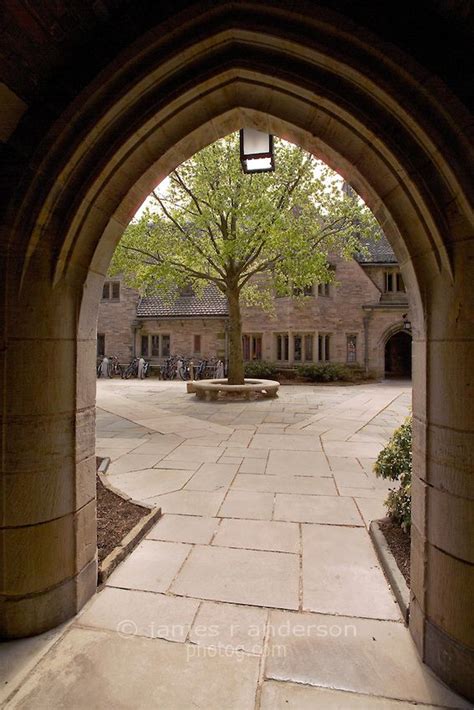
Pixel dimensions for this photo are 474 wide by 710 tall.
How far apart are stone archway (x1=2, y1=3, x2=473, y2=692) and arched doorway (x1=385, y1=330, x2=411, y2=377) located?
851 inches

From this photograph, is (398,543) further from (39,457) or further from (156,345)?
(156,345)

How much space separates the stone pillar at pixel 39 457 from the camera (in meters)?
1.93

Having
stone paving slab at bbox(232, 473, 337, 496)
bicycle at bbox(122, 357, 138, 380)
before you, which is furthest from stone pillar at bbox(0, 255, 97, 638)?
bicycle at bbox(122, 357, 138, 380)

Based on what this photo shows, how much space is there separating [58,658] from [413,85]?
3238 millimetres

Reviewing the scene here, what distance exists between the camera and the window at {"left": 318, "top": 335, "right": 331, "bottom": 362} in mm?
18600

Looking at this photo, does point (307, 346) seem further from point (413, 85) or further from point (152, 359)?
point (413, 85)

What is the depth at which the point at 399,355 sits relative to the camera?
22453 millimetres

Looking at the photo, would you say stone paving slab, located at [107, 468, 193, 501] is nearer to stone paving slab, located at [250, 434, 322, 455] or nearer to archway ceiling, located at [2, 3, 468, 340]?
stone paving slab, located at [250, 434, 322, 455]

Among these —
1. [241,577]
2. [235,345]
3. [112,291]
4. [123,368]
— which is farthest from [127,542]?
[112,291]

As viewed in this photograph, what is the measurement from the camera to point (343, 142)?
1.95 metres

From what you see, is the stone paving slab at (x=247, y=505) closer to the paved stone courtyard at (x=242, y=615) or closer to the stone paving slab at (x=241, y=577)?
Result: the paved stone courtyard at (x=242, y=615)

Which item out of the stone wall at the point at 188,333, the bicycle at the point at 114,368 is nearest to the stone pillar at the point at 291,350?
the stone wall at the point at 188,333

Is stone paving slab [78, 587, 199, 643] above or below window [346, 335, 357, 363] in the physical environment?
below

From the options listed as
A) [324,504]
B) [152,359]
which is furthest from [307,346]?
[324,504]
